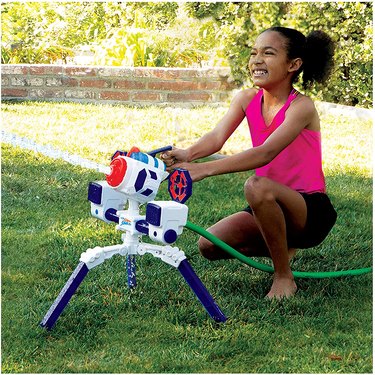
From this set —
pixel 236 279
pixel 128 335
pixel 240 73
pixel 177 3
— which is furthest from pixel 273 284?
pixel 177 3

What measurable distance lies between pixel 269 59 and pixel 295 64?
140 mm

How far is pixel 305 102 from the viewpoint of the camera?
3.08 m

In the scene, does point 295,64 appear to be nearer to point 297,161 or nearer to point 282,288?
point 297,161

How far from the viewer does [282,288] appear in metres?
3.08

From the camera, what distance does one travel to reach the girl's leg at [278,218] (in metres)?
2.94

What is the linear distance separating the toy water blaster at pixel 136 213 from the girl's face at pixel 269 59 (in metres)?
0.61

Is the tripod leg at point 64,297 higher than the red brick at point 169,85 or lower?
higher

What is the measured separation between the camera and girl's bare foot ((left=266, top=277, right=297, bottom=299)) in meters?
3.06

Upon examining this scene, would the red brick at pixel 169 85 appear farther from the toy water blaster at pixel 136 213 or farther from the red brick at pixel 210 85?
the toy water blaster at pixel 136 213

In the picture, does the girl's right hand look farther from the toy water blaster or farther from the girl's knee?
the girl's knee

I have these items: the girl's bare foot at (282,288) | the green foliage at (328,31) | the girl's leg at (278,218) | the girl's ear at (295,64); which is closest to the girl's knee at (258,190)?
the girl's leg at (278,218)

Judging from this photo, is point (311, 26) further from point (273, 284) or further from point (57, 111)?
point (273, 284)

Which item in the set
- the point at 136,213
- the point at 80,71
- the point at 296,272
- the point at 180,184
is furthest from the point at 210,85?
the point at 180,184

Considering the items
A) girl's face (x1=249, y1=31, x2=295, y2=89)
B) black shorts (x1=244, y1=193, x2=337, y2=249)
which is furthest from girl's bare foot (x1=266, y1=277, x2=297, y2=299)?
girl's face (x1=249, y1=31, x2=295, y2=89)
